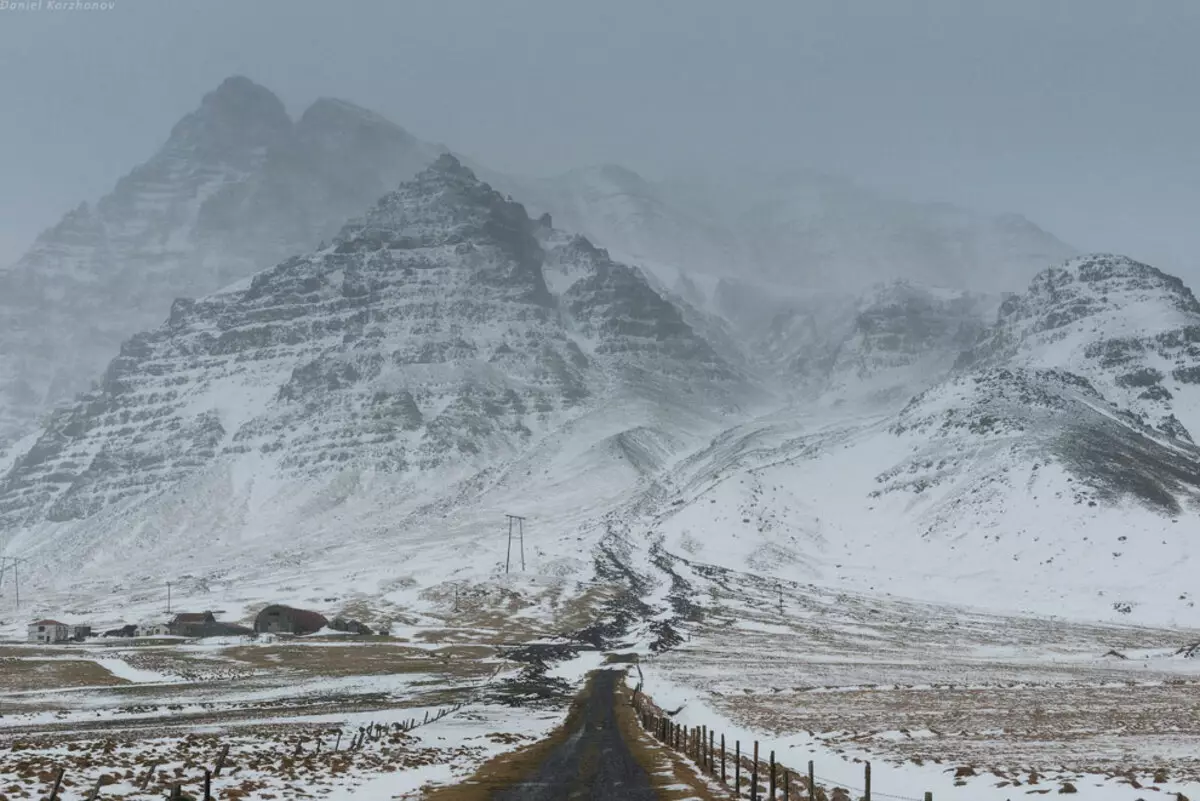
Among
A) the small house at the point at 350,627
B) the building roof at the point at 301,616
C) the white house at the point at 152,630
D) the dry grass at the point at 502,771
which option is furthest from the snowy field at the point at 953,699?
the white house at the point at 152,630

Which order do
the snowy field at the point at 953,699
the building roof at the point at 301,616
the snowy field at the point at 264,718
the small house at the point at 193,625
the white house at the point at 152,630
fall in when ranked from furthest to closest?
1. the white house at the point at 152,630
2. the building roof at the point at 301,616
3. the small house at the point at 193,625
4. the snowy field at the point at 264,718
5. the snowy field at the point at 953,699

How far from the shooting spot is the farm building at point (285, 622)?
142250 mm

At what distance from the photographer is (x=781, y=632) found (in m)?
139

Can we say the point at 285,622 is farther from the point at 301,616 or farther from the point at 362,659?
the point at 362,659

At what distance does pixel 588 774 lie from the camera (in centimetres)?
3152

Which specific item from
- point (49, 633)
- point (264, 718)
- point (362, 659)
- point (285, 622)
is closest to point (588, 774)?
point (264, 718)

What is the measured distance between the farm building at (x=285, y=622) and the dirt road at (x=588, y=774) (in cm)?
10462

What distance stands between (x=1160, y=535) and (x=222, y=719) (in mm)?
186407

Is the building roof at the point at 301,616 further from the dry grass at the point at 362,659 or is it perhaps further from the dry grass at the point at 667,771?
the dry grass at the point at 667,771

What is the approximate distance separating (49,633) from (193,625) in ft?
Answer: 59.6

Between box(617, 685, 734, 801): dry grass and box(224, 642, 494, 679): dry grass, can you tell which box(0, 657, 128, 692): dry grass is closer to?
box(224, 642, 494, 679): dry grass

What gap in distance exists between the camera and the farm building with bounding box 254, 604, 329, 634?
142 m

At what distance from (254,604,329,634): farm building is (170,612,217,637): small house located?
656 cm

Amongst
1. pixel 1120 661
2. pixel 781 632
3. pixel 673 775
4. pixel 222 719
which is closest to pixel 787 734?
pixel 673 775
